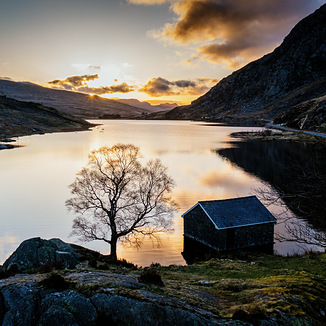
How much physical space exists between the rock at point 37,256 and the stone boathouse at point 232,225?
15700mm

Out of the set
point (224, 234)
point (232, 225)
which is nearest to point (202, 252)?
point (224, 234)

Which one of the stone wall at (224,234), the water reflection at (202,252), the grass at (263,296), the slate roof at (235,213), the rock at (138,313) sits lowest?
the water reflection at (202,252)

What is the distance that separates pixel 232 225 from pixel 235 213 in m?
1.92

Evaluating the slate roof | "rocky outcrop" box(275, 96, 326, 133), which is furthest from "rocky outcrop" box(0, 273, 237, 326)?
"rocky outcrop" box(275, 96, 326, 133)

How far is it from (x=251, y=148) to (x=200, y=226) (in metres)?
87.7

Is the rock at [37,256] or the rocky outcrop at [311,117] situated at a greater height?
the rocky outcrop at [311,117]

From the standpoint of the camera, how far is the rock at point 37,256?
21.8 metres

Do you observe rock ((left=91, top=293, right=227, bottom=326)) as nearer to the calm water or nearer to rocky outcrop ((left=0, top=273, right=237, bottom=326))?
rocky outcrop ((left=0, top=273, right=237, bottom=326))

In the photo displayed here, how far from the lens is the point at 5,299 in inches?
431

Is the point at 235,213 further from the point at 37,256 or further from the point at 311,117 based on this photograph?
the point at 311,117

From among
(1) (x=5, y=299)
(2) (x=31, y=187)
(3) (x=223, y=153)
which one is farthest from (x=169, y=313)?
(3) (x=223, y=153)

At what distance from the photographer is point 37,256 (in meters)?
22.4

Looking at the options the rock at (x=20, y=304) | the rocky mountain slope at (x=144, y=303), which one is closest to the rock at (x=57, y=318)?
the rocky mountain slope at (x=144, y=303)

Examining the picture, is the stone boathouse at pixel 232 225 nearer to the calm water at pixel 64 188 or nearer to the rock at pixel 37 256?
the calm water at pixel 64 188
